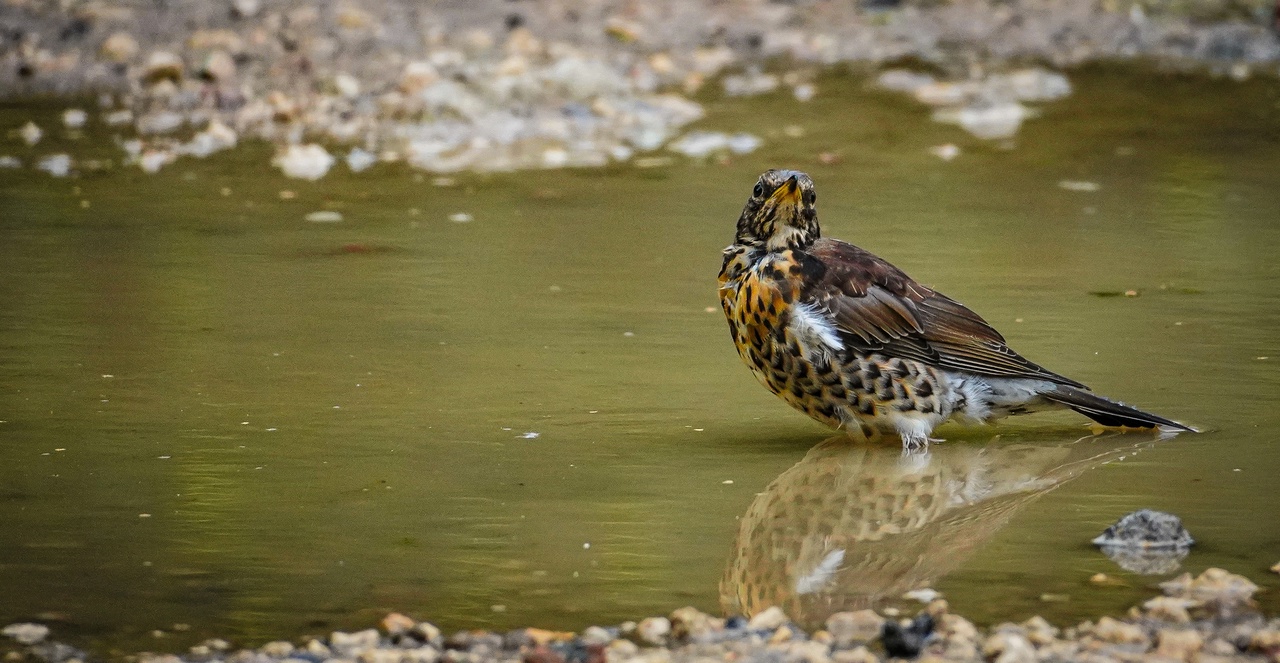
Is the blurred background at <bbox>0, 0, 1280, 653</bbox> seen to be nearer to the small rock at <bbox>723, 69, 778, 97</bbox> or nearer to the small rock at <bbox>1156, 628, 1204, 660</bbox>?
the small rock at <bbox>723, 69, 778, 97</bbox>

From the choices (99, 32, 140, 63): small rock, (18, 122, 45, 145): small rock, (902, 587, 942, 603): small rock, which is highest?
(99, 32, 140, 63): small rock

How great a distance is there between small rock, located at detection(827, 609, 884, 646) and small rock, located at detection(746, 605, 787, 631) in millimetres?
99

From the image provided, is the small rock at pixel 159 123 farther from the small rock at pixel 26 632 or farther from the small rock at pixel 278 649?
the small rock at pixel 278 649

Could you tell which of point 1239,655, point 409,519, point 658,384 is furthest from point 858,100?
point 1239,655

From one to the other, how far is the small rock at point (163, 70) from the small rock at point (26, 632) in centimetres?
845

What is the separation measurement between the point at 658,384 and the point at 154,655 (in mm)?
2598

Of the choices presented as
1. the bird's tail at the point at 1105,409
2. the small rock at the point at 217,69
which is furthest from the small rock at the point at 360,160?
the bird's tail at the point at 1105,409

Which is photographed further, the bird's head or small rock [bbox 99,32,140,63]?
small rock [bbox 99,32,140,63]

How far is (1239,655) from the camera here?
3949 mm

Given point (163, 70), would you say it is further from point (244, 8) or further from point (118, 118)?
point (244, 8)

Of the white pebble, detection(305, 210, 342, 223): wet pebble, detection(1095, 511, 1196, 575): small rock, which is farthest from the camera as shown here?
the white pebble

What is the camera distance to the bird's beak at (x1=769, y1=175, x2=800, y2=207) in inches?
222

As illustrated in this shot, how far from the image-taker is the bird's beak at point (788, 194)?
5.64m

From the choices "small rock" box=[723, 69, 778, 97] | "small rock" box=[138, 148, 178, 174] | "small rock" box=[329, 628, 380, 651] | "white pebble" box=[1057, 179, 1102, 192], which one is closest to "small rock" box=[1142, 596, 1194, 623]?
"small rock" box=[329, 628, 380, 651]
